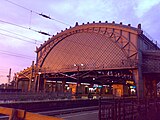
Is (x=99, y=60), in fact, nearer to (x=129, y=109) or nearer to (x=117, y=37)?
(x=117, y=37)

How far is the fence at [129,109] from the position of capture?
12.4 metres

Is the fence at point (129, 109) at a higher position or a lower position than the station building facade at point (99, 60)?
lower

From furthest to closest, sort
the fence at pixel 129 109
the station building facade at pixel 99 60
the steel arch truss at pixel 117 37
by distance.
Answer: the steel arch truss at pixel 117 37
the station building facade at pixel 99 60
the fence at pixel 129 109

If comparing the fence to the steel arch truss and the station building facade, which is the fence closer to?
the station building facade

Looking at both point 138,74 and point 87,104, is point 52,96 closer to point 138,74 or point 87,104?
point 87,104

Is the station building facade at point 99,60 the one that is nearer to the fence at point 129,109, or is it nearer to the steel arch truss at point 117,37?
the steel arch truss at point 117,37

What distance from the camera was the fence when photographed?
1235cm

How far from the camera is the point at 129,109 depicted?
1359 centimetres

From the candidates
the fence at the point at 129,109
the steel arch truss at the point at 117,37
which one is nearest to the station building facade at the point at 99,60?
the steel arch truss at the point at 117,37

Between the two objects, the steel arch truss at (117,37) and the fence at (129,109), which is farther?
the steel arch truss at (117,37)

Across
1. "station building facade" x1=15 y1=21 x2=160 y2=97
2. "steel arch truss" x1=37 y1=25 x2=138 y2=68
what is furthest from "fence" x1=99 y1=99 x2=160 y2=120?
"steel arch truss" x1=37 y1=25 x2=138 y2=68

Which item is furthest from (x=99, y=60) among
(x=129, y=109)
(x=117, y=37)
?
(x=129, y=109)

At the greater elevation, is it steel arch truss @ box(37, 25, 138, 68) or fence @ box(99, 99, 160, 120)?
steel arch truss @ box(37, 25, 138, 68)

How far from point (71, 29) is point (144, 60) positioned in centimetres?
3922
